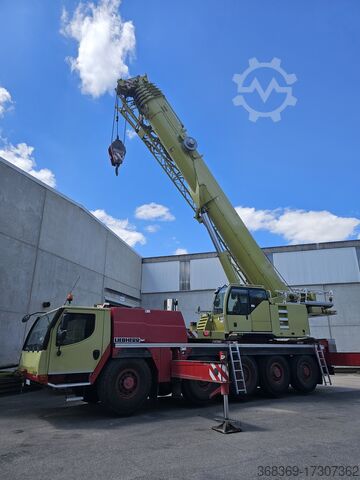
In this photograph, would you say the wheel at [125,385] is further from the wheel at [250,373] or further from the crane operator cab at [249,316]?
the wheel at [250,373]

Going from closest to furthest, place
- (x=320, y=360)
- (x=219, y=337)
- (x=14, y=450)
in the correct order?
1. (x=14, y=450)
2. (x=219, y=337)
3. (x=320, y=360)

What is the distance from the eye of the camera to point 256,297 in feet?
34.1

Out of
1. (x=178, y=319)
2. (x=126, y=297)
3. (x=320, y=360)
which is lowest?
(x=320, y=360)

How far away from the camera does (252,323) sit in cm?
1011

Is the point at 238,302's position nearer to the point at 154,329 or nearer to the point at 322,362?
the point at 154,329

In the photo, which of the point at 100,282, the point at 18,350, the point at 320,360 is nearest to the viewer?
the point at 320,360

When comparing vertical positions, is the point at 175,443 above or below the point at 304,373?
below

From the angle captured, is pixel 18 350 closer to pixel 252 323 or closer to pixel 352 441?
pixel 252 323

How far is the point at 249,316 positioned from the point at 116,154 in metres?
6.72

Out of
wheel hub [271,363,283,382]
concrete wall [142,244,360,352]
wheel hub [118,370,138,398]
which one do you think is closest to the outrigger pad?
wheel hub [118,370,138,398]

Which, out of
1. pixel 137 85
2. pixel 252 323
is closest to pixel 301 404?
pixel 252 323

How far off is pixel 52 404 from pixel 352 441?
6896mm

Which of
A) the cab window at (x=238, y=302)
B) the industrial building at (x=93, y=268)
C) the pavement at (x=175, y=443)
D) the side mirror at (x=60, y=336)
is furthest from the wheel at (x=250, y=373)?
the industrial building at (x=93, y=268)

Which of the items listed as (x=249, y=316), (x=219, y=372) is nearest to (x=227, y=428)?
(x=219, y=372)
